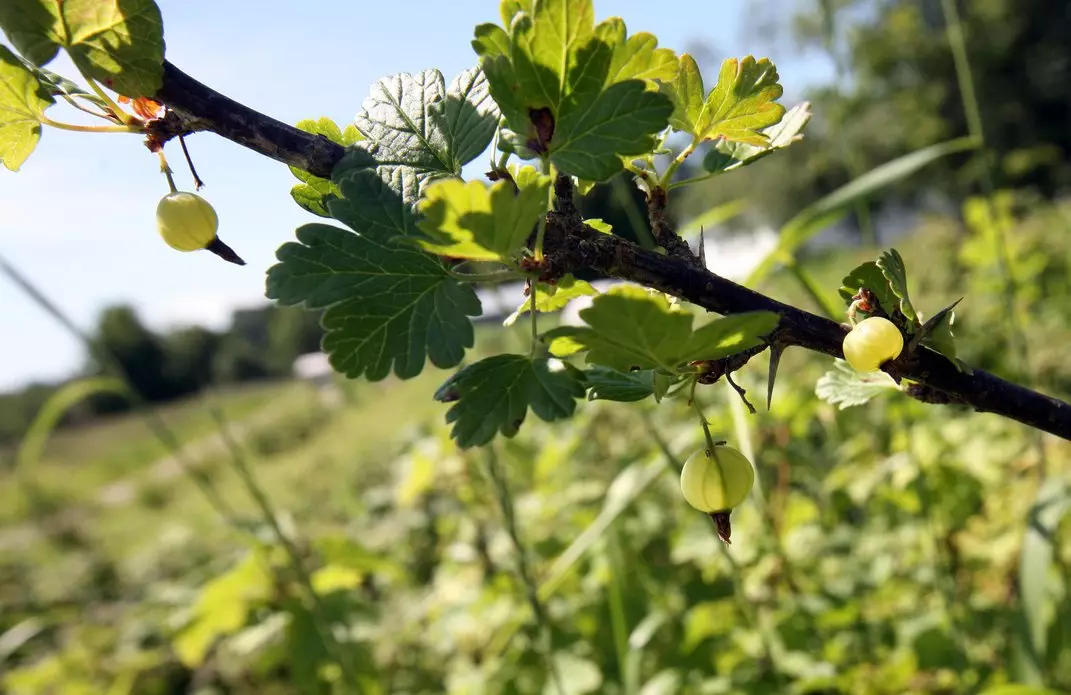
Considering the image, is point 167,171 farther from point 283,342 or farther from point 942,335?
point 283,342

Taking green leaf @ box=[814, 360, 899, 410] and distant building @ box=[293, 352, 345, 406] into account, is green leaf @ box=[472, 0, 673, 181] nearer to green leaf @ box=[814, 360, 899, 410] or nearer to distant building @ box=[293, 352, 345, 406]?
green leaf @ box=[814, 360, 899, 410]

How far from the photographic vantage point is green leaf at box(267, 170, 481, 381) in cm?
34

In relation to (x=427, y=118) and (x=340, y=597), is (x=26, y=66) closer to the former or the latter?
(x=427, y=118)

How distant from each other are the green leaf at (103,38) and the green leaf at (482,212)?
0.46 ft

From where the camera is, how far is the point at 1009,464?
1.37 m

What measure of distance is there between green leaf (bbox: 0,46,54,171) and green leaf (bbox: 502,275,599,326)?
248 mm

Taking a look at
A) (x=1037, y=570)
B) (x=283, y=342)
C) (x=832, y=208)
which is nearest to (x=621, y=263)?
(x=832, y=208)

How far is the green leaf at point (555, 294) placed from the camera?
36 cm

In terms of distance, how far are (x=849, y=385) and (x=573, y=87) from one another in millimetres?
238

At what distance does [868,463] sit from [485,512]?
2.62 feet

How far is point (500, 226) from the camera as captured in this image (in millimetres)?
292

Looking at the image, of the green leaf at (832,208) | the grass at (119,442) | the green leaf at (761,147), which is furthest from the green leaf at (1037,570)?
the grass at (119,442)

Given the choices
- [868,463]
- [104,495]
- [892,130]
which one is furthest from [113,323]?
[868,463]

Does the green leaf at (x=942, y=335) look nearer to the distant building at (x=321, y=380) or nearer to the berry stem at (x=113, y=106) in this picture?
the berry stem at (x=113, y=106)
